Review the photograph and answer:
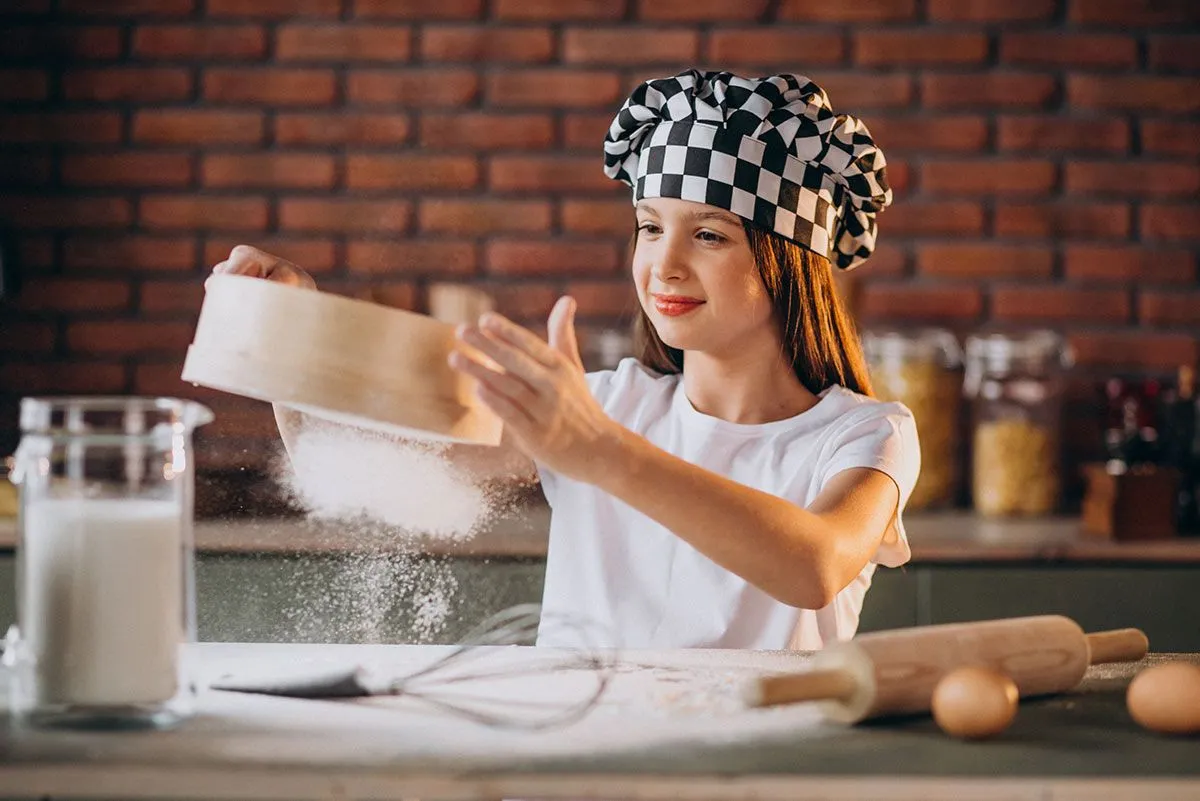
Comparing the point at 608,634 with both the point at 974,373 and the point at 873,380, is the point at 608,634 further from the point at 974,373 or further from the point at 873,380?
the point at 974,373

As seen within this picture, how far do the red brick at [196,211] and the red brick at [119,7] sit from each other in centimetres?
32

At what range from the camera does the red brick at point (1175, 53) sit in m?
2.46

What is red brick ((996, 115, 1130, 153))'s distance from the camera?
2.47 m

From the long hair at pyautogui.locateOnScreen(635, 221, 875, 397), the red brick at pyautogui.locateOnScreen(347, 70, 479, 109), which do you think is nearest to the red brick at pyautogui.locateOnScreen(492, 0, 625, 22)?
the red brick at pyautogui.locateOnScreen(347, 70, 479, 109)

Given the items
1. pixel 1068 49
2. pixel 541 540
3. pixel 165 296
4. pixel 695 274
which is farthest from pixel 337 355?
pixel 1068 49

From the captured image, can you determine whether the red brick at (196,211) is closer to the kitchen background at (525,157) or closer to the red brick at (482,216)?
the kitchen background at (525,157)

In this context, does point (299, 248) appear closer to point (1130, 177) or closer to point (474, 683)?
point (1130, 177)

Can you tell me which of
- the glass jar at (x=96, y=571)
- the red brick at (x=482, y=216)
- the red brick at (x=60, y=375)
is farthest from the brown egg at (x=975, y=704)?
the red brick at (x=60, y=375)

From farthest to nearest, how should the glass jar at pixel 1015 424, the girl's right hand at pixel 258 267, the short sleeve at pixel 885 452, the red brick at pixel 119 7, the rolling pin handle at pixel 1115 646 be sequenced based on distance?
the red brick at pixel 119 7 < the glass jar at pixel 1015 424 < the short sleeve at pixel 885 452 < the girl's right hand at pixel 258 267 < the rolling pin handle at pixel 1115 646

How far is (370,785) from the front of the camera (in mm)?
730

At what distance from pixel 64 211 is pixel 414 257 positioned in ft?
2.04

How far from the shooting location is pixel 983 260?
8.15 ft

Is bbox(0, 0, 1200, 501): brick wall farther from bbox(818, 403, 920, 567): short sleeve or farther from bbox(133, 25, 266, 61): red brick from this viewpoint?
bbox(818, 403, 920, 567): short sleeve

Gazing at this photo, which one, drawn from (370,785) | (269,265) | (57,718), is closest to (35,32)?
(269,265)
